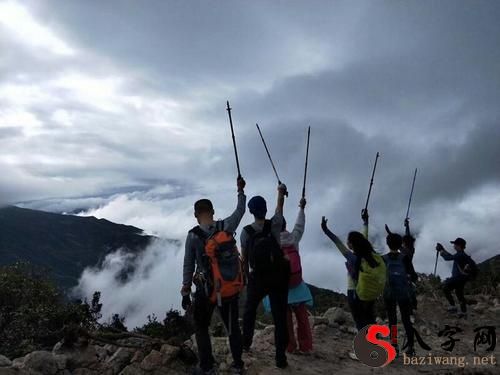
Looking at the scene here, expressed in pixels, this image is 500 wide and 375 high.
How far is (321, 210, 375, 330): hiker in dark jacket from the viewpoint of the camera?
6.93 m

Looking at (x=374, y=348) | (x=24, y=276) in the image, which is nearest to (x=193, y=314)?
(x=374, y=348)

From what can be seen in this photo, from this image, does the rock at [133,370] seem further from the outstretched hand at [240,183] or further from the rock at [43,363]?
the outstretched hand at [240,183]

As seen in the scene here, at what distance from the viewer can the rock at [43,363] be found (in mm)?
5797

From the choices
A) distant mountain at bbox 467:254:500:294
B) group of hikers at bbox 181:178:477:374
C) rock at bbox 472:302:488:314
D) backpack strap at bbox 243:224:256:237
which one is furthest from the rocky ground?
distant mountain at bbox 467:254:500:294

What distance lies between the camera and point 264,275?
19.9ft

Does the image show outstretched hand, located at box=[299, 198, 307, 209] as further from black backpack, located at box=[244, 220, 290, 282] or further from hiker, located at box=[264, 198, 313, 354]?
black backpack, located at box=[244, 220, 290, 282]

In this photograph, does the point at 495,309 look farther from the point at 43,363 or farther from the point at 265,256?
the point at 43,363

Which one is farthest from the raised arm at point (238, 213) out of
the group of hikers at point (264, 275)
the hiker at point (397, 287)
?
the hiker at point (397, 287)

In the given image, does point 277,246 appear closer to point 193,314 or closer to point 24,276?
point 193,314

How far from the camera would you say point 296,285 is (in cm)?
711

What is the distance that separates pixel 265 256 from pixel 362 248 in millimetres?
1804

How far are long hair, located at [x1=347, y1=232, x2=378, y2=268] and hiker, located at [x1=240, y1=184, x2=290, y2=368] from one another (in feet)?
4.50

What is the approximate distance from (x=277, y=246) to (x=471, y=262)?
758 cm

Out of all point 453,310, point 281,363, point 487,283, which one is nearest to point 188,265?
point 281,363
